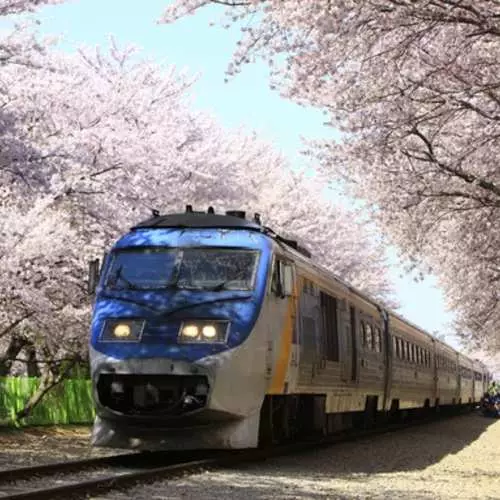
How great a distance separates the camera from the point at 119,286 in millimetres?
13898

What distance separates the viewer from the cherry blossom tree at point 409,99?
12.2 metres

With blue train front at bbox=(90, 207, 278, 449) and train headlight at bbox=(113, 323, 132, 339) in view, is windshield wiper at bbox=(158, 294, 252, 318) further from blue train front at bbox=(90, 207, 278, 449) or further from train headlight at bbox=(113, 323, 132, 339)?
train headlight at bbox=(113, 323, 132, 339)

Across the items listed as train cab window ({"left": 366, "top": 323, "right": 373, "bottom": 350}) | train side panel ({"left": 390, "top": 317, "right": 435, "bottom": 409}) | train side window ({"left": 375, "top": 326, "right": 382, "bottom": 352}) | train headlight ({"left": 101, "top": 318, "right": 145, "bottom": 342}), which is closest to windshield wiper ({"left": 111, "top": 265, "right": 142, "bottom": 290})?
train headlight ({"left": 101, "top": 318, "right": 145, "bottom": 342})

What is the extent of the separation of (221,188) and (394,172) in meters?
8.69

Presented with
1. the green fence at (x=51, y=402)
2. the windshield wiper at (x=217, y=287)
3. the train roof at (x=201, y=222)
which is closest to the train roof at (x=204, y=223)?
the train roof at (x=201, y=222)

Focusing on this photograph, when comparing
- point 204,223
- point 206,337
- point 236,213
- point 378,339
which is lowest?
point 206,337

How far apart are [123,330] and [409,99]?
5.82 meters

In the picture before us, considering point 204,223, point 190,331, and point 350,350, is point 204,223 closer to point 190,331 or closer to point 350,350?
point 190,331

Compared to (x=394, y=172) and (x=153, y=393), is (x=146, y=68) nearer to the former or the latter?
(x=394, y=172)

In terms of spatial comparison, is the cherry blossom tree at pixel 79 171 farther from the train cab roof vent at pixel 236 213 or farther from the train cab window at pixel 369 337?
the train cab window at pixel 369 337

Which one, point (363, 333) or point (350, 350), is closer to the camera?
point (350, 350)

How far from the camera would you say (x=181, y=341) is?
1285cm

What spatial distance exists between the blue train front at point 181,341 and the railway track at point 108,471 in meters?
0.44

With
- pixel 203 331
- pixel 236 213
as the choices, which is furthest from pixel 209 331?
pixel 236 213
